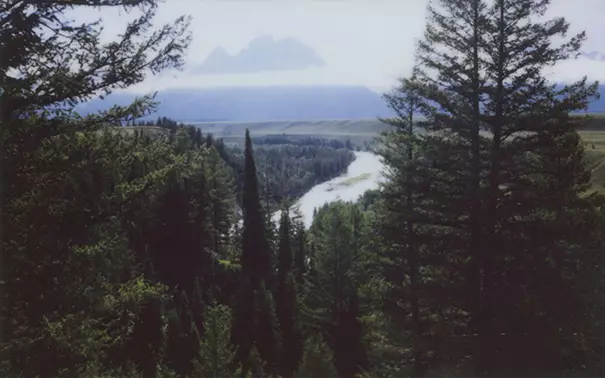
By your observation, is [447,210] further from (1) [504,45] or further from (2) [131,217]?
(2) [131,217]

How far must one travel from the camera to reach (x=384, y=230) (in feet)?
58.6

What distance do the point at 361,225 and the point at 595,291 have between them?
2168cm

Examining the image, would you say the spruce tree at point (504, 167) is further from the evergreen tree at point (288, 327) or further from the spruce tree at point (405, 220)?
the evergreen tree at point (288, 327)

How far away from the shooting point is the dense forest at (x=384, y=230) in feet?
25.9

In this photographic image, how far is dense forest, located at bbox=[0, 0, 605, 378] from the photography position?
25.9ft

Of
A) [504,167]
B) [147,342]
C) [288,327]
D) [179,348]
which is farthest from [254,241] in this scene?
[504,167]

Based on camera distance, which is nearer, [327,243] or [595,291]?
[595,291]

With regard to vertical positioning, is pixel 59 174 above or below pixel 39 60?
below

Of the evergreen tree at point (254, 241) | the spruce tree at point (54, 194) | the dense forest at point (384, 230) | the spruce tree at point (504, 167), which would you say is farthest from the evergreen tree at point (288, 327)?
the spruce tree at point (54, 194)

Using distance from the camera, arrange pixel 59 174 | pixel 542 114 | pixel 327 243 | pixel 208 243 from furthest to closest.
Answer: pixel 208 243
pixel 327 243
pixel 542 114
pixel 59 174

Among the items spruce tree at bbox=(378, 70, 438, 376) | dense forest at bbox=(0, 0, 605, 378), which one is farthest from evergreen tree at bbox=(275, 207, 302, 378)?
spruce tree at bbox=(378, 70, 438, 376)

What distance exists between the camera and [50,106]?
328 inches

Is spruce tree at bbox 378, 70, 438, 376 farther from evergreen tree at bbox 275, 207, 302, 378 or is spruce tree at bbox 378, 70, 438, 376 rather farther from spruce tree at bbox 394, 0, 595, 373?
evergreen tree at bbox 275, 207, 302, 378

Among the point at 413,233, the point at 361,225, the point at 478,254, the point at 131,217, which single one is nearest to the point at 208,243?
the point at 361,225
